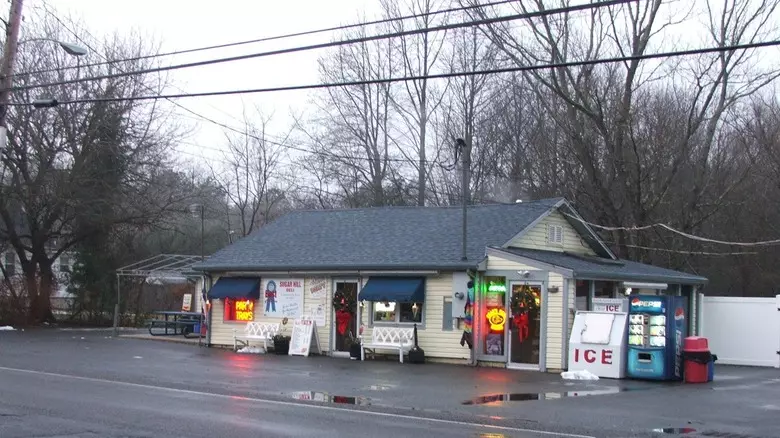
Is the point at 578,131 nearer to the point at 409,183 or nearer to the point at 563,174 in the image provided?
the point at 563,174

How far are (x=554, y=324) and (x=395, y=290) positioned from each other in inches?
184

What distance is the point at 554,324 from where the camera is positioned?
74.3 ft

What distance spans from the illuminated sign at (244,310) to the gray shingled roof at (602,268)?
897cm

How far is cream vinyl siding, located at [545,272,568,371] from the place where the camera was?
22.5m

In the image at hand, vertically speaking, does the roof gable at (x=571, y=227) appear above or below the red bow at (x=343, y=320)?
above

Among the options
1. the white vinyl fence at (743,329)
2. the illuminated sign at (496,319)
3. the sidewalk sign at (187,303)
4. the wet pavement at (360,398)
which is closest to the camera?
the wet pavement at (360,398)

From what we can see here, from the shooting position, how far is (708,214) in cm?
3534

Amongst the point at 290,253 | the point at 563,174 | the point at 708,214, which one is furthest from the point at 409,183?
the point at 290,253

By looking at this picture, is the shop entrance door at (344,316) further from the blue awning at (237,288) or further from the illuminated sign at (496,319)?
the illuminated sign at (496,319)

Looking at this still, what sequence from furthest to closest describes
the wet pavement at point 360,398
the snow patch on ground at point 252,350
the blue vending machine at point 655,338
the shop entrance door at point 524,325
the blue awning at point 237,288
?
the blue awning at point 237,288 → the snow patch on ground at point 252,350 → the shop entrance door at point 524,325 → the blue vending machine at point 655,338 → the wet pavement at point 360,398

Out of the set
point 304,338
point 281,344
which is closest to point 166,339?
point 281,344

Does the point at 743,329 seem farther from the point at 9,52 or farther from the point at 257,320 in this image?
the point at 9,52

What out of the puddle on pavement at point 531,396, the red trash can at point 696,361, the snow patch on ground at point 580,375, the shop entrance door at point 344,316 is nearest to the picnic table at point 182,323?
the shop entrance door at point 344,316

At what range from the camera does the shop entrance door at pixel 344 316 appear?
86.8ft
